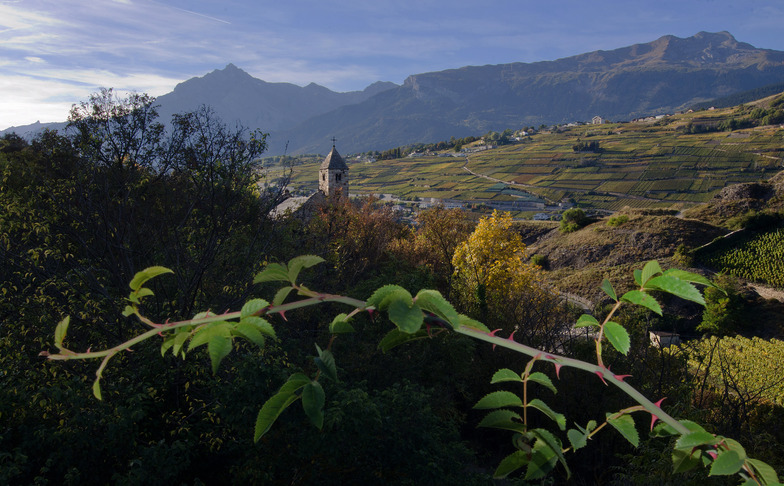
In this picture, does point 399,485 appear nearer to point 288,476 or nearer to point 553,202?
point 288,476

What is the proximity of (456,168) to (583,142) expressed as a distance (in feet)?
139

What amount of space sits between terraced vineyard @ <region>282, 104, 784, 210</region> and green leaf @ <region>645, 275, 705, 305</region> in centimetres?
8843

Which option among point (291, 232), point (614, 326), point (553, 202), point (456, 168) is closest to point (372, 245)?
point (291, 232)

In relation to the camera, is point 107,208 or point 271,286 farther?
point 271,286

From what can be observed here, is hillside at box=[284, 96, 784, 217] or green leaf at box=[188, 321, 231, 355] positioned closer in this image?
green leaf at box=[188, 321, 231, 355]

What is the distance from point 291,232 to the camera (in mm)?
15594

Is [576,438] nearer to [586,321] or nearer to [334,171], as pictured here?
[586,321]

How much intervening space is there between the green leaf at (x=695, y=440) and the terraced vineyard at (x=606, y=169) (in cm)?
8852

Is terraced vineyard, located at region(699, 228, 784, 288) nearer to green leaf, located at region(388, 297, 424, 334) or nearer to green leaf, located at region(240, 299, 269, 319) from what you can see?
green leaf, located at region(388, 297, 424, 334)

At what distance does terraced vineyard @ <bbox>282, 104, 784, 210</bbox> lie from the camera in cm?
8981

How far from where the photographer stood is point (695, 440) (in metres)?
0.86

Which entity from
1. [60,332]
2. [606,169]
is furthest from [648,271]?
[606,169]

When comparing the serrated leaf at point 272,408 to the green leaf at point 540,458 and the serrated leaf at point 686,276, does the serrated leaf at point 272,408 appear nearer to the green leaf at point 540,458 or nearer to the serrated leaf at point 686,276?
the green leaf at point 540,458

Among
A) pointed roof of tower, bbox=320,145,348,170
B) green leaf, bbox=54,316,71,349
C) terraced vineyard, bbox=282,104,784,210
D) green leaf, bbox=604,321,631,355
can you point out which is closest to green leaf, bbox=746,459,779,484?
green leaf, bbox=604,321,631,355
